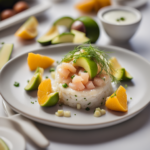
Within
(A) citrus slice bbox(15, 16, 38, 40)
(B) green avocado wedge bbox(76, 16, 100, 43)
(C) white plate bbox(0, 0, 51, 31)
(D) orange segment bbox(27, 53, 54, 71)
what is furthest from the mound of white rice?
(C) white plate bbox(0, 0, 51, 31)

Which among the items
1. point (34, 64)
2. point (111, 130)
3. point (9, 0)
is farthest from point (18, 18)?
point (111, 130)

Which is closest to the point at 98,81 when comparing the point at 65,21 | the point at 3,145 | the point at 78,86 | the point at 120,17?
the point at 78,86

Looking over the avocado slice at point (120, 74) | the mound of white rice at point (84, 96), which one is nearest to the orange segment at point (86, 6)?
the avocado slice at point (120, 74)

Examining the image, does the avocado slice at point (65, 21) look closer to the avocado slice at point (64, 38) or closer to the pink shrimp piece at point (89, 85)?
the avocado slice at point (64, 38)

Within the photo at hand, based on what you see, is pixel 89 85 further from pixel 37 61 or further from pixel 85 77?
pixel 37 61

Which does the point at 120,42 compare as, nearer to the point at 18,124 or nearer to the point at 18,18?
the point at 18,18
